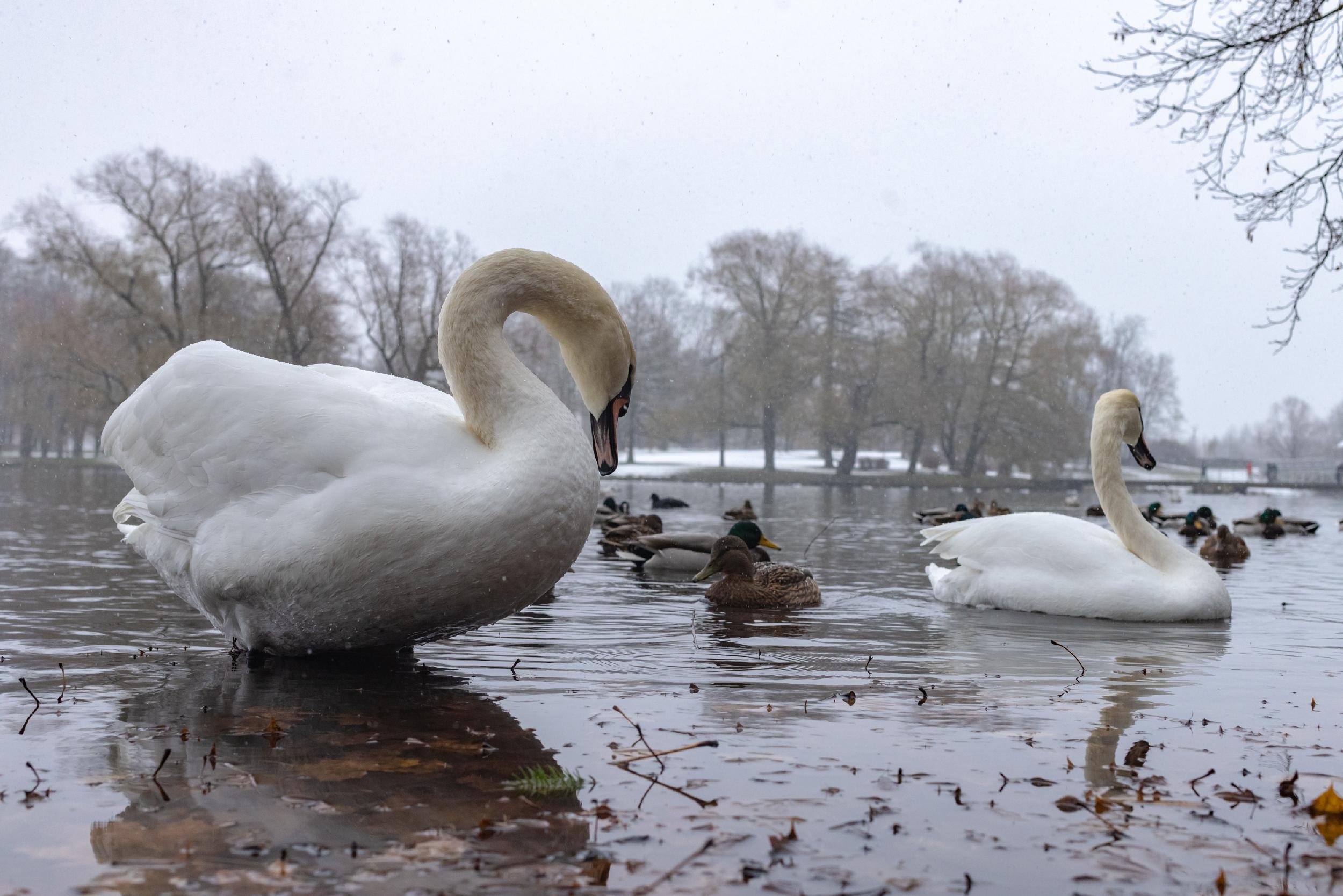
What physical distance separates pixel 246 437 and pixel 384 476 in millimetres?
601

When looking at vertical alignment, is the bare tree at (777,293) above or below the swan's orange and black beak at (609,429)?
above

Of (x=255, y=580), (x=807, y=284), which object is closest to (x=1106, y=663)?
(x=255, y=580)

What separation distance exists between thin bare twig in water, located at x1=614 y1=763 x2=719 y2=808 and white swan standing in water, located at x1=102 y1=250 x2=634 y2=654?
3.73 feet

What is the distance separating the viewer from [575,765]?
136 inches

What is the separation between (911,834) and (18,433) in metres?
84.6

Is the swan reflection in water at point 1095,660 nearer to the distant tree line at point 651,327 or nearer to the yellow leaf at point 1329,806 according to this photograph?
the yellow leaf at point 1329,806

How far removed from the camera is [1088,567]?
818 cm

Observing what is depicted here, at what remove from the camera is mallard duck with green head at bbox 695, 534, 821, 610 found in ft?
26.7

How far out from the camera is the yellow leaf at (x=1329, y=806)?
3.06 meters

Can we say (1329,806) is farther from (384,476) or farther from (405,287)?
(405,287)

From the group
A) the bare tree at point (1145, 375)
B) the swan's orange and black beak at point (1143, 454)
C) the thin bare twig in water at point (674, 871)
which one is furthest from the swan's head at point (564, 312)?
the bare tree at point (1145, 375)

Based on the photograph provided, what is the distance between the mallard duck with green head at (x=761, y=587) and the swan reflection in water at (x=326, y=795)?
12.5 ft

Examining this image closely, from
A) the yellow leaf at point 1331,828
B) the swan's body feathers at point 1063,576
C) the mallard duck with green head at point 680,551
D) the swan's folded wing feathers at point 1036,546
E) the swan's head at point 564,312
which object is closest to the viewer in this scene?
the yellow leaf at point 1331,828

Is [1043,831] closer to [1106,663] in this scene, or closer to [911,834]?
[911,834]
